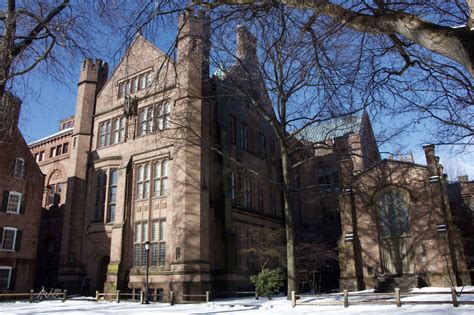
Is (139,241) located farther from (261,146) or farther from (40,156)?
(40,156)

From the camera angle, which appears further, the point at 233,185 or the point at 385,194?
the point at 385,194

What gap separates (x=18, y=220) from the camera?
31.7 metres

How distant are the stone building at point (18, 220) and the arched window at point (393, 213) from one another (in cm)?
2723

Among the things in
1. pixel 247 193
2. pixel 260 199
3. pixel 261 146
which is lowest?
pixel 260 199

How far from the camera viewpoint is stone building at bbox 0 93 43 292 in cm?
3024

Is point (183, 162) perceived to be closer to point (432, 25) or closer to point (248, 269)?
point (248, 269)

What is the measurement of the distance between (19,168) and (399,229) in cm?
3018

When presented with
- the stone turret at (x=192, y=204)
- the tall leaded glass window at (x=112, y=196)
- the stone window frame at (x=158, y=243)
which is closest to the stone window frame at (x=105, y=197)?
the tall leaded glass window at (x=112, y=196)

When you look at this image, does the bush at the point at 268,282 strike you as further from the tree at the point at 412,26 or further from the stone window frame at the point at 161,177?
the tree at the point at 412,26

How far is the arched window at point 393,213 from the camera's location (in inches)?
1216

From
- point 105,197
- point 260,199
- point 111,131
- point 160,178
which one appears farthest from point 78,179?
point 260,199

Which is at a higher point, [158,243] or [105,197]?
[105,197]

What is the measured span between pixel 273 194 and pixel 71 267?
57.0 feet

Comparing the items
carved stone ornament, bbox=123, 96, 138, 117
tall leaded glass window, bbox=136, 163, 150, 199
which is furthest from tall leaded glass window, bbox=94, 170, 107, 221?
carved stone ornament, bbox=123, 96, 138, 117
